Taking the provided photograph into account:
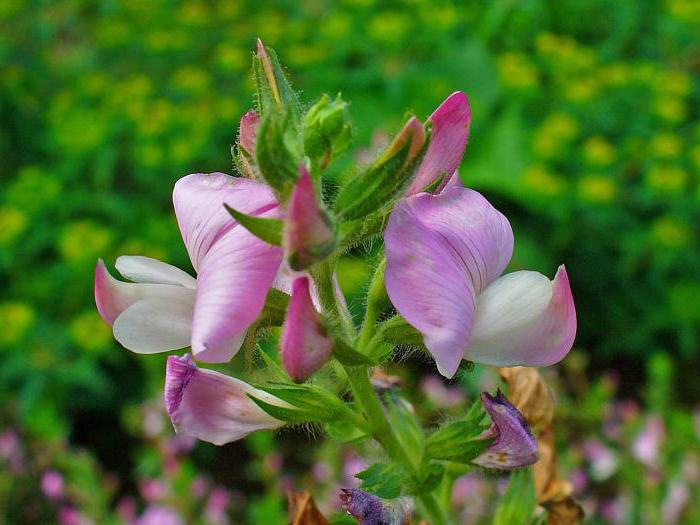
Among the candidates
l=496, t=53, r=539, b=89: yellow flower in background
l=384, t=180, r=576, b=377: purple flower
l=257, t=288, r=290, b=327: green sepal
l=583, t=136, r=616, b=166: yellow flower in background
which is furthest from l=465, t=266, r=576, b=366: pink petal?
l=496, t=53, r=539, b=89: yellow flower in background

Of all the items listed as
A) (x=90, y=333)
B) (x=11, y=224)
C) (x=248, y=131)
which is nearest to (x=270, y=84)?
(x=248, y=131)

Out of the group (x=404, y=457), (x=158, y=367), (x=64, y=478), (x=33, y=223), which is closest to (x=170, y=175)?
(x=33, y=223)

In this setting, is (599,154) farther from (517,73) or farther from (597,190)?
(517,73)

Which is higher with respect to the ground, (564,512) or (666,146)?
(564,512)

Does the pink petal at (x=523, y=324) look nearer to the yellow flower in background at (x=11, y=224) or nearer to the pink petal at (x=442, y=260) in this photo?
the pink petal at (x=442, y=260)

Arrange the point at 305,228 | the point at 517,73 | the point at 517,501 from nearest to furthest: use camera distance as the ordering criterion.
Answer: the point at 305,228 < the point at 517,501 < the point at 517,73

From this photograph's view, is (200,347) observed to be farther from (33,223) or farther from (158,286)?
(33,223)

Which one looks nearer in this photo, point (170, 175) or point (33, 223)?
point (33, 223)
